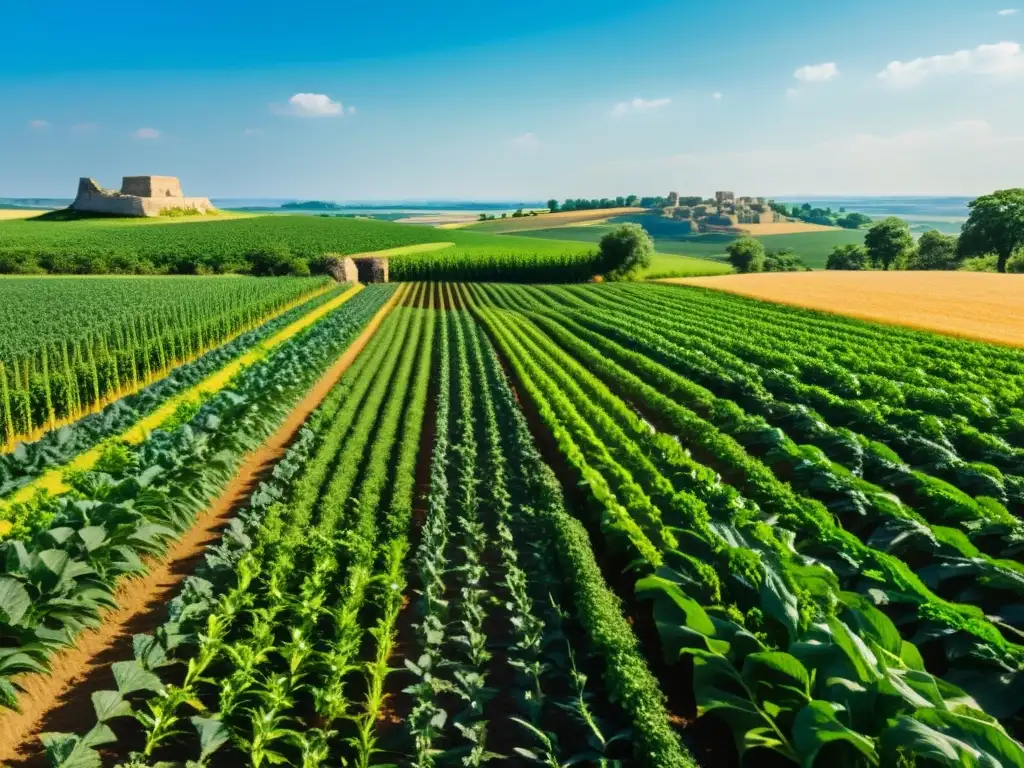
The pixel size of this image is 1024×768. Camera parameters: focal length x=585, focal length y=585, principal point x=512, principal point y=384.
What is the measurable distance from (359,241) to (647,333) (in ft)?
186

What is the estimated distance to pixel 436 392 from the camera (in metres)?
20.2

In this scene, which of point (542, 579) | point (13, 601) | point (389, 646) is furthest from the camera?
point (542, 579)

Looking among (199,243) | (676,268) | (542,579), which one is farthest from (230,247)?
(542,579)

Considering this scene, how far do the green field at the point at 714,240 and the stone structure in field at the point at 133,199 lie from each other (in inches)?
2416

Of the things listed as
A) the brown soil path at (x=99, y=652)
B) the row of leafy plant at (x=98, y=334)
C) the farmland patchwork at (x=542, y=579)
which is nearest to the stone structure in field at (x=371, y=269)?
the row of leafy plant at (x=98, y=334)

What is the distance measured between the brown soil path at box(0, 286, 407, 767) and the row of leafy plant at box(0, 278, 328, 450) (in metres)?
7.65

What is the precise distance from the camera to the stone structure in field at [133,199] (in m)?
94.4

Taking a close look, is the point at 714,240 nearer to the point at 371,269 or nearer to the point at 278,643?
the point at 371,269

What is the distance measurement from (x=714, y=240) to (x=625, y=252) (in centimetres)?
6785

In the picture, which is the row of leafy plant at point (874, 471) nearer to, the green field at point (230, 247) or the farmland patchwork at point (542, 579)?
the farmland patchwork at point (542, 579)

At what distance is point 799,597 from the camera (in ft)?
22.3

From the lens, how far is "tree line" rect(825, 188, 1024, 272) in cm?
6372

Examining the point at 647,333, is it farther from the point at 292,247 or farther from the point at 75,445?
the point at 292,247

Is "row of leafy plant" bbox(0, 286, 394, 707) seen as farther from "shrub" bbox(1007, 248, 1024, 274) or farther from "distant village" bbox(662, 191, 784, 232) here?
"distant village" bbox(662, 191, 784, 232)
